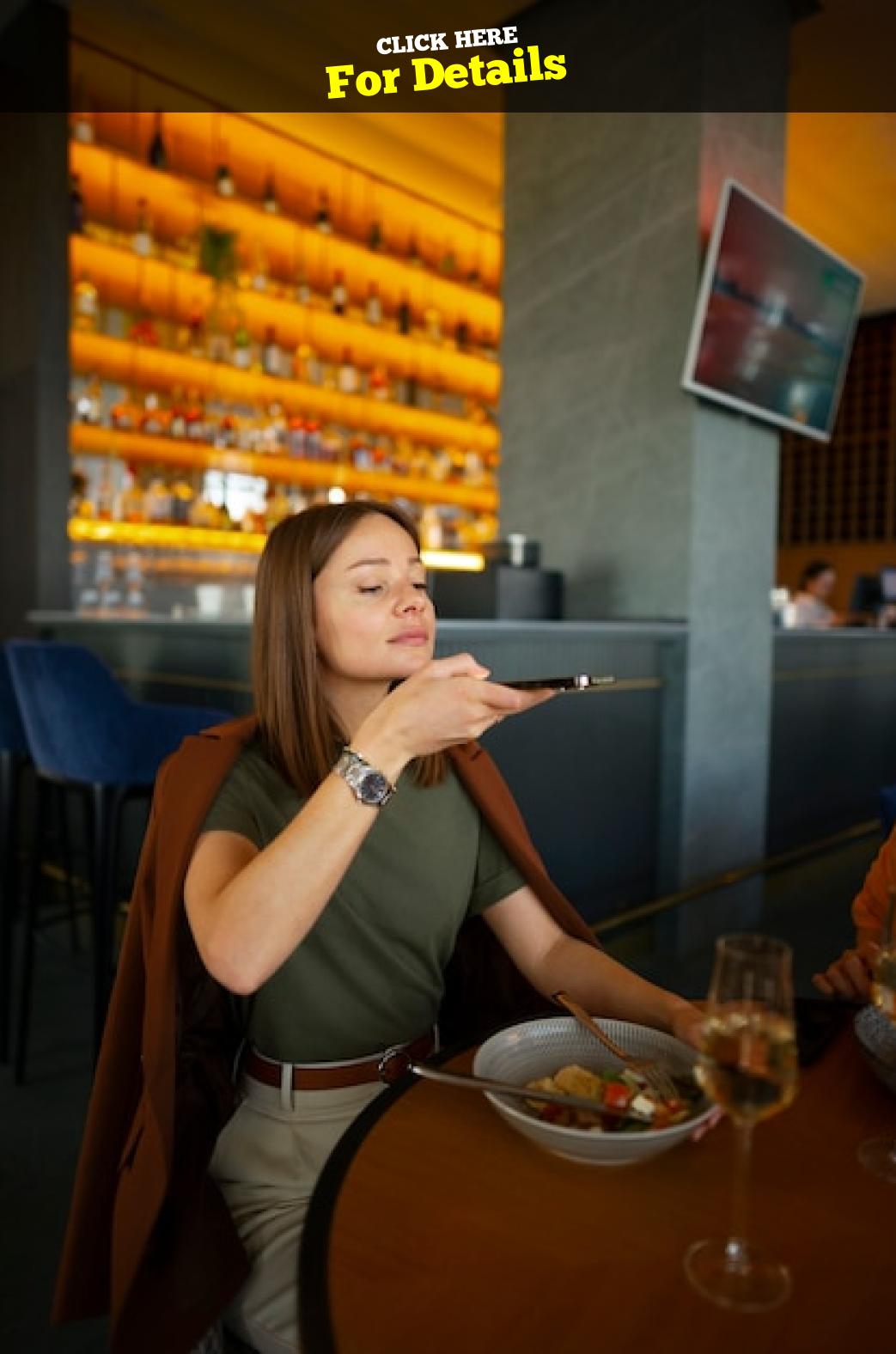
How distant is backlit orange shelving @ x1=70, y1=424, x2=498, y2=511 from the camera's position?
15.4 feet

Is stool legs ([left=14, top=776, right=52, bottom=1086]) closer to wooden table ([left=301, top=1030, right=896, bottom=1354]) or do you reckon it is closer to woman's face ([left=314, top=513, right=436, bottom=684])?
Answer: woman's face ([left=314, top=513, right=436, bottom=684])

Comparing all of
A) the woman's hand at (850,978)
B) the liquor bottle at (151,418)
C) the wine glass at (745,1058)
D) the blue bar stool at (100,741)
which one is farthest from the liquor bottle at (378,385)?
the wine glass at (745,1058)

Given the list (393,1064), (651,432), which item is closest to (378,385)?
(651,432)

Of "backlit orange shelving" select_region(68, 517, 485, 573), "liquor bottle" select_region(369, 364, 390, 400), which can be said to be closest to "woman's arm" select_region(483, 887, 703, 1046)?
"backlit orange shelving" select_region(68, 517, 485, 573)

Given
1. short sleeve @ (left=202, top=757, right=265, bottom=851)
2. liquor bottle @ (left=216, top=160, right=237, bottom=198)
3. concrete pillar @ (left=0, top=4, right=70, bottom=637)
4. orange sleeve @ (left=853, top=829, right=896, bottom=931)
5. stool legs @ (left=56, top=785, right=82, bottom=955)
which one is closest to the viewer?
short sleeve @ (left=202, top=757, right=265, bottom=851)

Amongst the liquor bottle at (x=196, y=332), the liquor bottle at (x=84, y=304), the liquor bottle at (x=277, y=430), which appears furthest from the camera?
the liquor bottle at (x=277, y=430)

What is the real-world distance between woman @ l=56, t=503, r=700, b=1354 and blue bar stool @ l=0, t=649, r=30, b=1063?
1.74m

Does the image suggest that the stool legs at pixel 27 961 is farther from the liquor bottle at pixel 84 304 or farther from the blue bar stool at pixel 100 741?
the liquor bottle at pixel 84 304

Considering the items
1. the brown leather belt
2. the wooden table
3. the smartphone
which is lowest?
the brown leather belt

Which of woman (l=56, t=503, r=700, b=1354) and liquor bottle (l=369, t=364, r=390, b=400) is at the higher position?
liquor bottle (l=369, t=364, r=390, b=400)

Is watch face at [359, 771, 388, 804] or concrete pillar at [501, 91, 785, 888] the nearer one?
watch face at [359, 771, 388, 804]

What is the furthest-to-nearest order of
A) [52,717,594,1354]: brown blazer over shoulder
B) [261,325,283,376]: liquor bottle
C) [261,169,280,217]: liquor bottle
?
[261,325,283,376]: liquor bottle
[261,169,280,217]: liquor bottle
[52,717,594,1354]: brown blazer over shoulder

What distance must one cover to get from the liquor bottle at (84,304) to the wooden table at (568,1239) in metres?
4.50

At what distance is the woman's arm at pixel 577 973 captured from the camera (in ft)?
3.51
